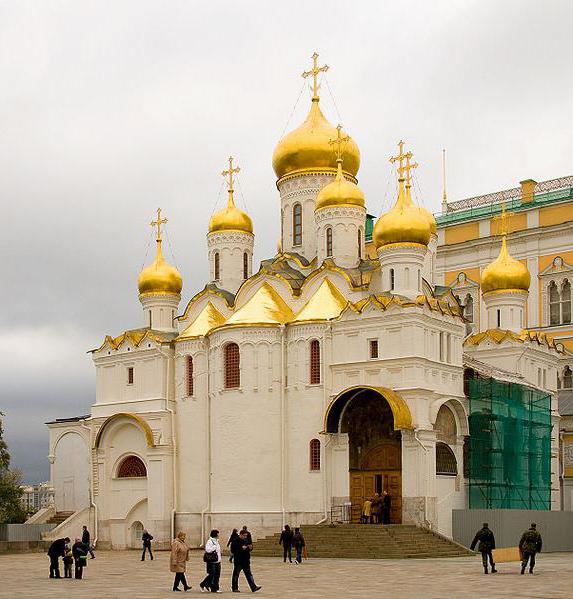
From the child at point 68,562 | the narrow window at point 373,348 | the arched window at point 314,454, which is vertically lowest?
the child at point 68,562

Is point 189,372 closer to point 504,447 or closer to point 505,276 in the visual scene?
point 504,447

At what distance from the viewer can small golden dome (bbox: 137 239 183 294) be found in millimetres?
42031

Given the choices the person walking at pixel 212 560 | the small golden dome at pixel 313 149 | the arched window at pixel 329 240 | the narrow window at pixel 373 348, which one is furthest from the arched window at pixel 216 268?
the person walking at pixel 212 560

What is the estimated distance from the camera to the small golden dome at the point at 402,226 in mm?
35188

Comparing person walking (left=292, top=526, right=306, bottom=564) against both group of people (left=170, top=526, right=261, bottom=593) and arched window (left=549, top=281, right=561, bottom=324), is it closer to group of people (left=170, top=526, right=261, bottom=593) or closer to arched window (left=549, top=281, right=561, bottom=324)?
group of people (left=170, top=526, right=261, bottom=593)

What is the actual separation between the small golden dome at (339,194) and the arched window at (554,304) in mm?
13422

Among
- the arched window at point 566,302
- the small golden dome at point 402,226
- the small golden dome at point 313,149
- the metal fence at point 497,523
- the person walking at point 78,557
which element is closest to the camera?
the person walking at point 78,557

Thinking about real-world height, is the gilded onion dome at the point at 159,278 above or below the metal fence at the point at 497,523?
above

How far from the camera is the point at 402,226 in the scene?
1384 inches

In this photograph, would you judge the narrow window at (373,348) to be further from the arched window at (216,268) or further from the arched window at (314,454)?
the arched window at (216,268)

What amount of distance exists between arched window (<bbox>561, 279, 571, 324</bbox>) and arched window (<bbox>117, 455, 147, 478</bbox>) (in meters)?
19.9

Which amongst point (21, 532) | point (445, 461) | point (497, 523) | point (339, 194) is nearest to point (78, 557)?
point (497, 523)

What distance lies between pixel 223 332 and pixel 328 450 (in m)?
5.53

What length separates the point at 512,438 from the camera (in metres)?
36.2
